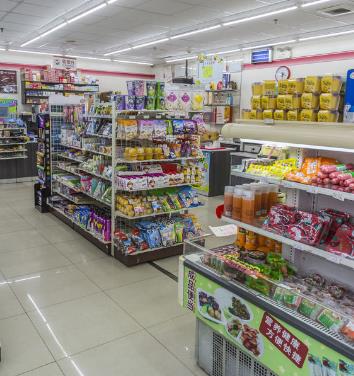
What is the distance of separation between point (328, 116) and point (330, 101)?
9 centimetres

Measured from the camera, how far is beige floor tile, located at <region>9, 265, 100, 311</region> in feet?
13.1

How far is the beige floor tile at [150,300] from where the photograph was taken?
3731 millimetres

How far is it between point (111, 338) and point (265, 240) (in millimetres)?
1595

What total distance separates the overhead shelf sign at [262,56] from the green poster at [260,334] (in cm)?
1018

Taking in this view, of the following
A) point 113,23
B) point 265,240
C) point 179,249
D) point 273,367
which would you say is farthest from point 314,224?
point 113,23

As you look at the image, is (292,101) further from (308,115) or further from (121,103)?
(121,103)

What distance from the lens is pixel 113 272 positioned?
15.5 feet

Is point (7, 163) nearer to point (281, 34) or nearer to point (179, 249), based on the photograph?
point (179, 249)

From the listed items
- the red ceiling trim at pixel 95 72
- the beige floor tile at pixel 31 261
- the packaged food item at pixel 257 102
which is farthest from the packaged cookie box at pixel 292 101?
the red ceiling trim at pixel 95 72

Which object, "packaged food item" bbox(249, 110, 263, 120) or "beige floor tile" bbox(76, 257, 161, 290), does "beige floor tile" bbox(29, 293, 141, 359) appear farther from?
"packaged food item" bbox(249, 110, 263, 120)

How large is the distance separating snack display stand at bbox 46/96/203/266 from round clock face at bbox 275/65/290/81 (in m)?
7.04

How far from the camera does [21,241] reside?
A: 575 centimetres

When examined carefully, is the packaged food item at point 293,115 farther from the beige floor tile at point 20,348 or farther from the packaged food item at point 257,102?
the beige floor tile at point 20,348

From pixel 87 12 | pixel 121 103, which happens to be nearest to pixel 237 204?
pixel 121 103
